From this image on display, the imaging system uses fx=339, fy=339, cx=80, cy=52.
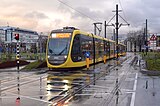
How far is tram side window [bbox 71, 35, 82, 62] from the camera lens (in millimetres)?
30952

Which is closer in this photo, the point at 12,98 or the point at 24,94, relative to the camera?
the point at 12,98

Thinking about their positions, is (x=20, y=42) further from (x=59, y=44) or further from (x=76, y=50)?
(x=59, y=44)

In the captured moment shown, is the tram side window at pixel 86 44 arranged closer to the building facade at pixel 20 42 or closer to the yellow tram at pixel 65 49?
the yellow tram at pixel 65 49

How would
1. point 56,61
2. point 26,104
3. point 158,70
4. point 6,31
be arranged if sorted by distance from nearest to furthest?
point 26,104, point 158,70, point 56,61, point 6,31

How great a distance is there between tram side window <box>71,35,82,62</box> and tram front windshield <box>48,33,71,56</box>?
741 millimetres

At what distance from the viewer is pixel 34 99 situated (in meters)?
13.1

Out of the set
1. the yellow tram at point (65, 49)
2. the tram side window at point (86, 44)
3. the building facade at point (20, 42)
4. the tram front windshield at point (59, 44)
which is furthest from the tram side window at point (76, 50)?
the building facade at point (20, 42)

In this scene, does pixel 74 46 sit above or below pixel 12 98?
above

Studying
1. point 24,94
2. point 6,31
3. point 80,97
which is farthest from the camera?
point 6,31

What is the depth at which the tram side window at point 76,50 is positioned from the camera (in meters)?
31.0

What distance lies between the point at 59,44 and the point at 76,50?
1753mm

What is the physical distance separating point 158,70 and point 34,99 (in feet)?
56.3

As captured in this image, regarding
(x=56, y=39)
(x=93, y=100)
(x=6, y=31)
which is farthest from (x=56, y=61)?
(x=6, y=31)

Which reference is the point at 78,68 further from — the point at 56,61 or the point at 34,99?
the point at 34,99
